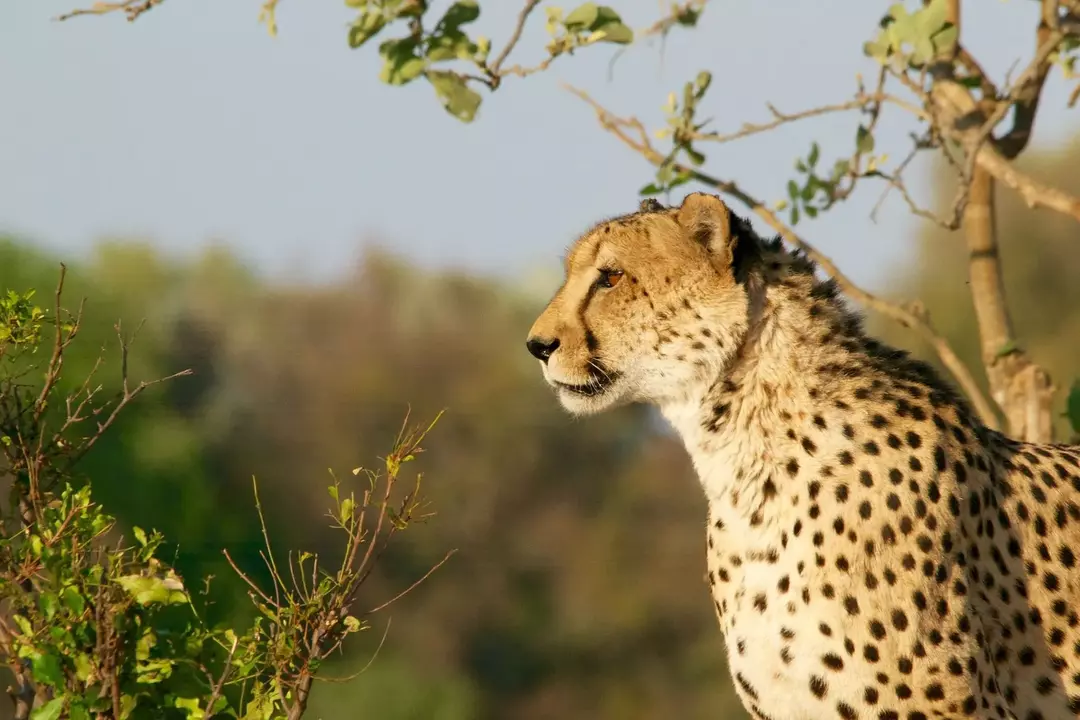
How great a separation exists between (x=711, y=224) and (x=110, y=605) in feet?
4.09

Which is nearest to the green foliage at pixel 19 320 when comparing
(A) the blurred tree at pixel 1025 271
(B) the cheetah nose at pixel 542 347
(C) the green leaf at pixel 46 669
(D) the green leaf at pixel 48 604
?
(D) the green leaf at pixel 48 604

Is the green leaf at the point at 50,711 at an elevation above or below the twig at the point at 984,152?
below

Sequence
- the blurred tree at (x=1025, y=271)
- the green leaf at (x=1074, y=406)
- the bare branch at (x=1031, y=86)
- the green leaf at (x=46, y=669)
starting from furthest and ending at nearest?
1. the blurred tree at (x=1025, y=271)
2. the green leaf at (x=1074, y=406)
3. the bare branch at (x=1031, y=86)
4. the green leaf at (x=46, y=669)

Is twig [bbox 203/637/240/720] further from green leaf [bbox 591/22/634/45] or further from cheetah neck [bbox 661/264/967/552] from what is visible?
green leaf [bbox 591/22/634/45]

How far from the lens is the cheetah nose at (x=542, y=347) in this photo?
122 inches

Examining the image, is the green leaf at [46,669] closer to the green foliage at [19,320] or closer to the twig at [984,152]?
the green foliage at [19,320]

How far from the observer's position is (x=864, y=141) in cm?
427

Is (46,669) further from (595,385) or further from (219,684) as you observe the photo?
(595,385)

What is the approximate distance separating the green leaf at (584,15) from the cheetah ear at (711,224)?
805mm

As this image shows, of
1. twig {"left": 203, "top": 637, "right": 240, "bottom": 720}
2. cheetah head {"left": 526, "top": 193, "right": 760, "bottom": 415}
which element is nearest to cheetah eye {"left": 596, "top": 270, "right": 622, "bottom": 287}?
cheetah head {"left": 526, "top": 193, "right": 760, "bottom": 415}

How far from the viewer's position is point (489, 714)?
26.2 m

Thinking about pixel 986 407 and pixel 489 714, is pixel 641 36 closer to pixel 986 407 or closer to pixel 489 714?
pixel 986 407

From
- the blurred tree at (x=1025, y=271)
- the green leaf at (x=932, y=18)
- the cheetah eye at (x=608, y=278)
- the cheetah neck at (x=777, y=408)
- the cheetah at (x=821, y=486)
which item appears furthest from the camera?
the blurred tree at (x=1025, y=271)

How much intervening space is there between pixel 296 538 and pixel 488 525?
967cm
